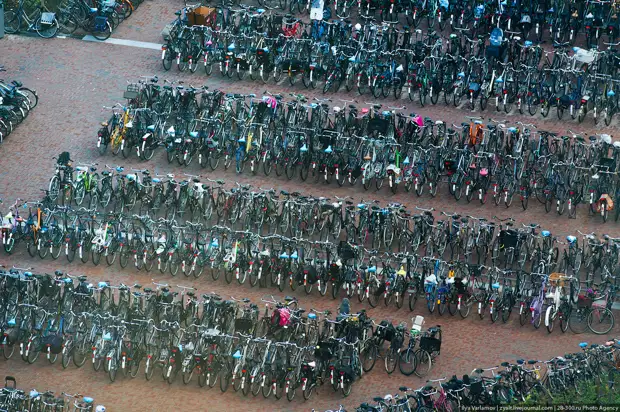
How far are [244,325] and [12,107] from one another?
1301 centimetres

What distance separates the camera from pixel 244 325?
4856cm

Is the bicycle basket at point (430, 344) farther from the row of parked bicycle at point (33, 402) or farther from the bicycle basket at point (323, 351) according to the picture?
the row of parked bicycle at point (33, 402)

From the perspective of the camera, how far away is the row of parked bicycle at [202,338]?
47.8 m

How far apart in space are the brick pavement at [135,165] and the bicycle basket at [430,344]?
0.78 metres

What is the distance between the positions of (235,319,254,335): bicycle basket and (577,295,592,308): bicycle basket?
8547 mm

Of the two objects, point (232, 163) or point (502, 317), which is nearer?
point (502, 317)

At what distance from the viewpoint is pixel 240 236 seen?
51375 mm

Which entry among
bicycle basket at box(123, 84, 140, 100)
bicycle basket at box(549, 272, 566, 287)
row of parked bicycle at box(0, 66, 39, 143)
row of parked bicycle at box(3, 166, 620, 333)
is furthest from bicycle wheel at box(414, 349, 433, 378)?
row of parked bicycle at box(0, 66, 39, 143)

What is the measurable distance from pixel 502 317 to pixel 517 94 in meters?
9.64

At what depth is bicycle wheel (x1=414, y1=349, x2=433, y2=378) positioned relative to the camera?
48.8m

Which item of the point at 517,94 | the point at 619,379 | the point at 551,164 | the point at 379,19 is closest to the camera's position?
the point at 619,379

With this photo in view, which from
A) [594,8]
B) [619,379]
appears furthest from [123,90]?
[619,379]

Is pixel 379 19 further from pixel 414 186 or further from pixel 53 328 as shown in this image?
pixel 53 328

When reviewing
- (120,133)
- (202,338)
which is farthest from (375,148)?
(202,338)
